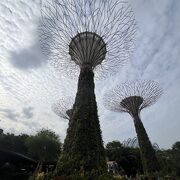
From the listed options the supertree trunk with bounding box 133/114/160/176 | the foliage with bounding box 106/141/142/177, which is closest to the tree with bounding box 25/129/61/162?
the foliage with bounding box 106/141/142/177

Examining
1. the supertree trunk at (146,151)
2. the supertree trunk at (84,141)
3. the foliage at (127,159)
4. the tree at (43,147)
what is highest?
Result: the tree at (43,147)

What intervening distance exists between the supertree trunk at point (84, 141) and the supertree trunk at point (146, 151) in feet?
32.4

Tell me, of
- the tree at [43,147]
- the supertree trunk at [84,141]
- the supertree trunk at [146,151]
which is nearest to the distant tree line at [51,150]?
the tree at [43,147]

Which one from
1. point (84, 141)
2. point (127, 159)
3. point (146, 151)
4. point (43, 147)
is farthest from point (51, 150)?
point (84, 141)

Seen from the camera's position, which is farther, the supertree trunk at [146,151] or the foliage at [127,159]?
the foliage at [127,159]

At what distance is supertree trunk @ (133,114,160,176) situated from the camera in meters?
17.4

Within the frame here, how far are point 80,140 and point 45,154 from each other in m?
33.4

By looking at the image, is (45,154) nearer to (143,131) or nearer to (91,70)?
(143,131)

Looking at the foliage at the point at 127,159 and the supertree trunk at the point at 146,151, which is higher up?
the foliage at the point at 127,159

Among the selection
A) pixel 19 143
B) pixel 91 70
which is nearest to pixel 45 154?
pixel 19 143

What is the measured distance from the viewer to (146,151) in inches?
724

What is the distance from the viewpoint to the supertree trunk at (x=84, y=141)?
761 cm

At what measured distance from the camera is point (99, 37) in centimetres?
1217

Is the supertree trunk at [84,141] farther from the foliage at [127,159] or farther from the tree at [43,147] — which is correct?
the tree at [43,147]
